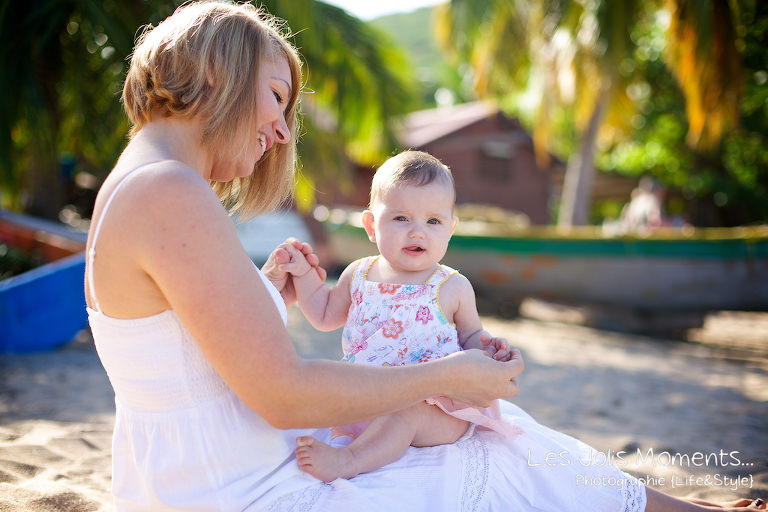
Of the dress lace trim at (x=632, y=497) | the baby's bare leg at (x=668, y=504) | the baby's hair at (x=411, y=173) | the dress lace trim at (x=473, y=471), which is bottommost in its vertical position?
the baby's bare leg at (x=668, y=504)

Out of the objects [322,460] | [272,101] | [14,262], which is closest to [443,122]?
[14,262]

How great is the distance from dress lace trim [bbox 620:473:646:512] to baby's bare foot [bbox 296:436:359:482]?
2.60 ft

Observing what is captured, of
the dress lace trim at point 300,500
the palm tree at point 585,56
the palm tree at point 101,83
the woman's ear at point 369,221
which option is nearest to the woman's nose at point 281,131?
the woman's ear at point 369,221

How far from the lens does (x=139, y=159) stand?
4.17 ft

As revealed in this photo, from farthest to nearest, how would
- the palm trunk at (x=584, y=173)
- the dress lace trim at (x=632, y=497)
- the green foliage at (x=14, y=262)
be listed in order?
the palm trunk at (x=584, y=173), the green foliage at (x=14, y=262), the dress lace trim at (x=632, y=497)

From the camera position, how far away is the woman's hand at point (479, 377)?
57.8 inches

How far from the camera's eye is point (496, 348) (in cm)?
171

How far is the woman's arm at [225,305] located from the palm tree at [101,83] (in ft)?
→ 18.2

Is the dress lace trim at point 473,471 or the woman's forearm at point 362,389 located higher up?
the woman's forearm at point 362,389

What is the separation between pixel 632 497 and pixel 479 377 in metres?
0.64

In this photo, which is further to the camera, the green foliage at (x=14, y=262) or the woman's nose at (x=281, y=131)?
the green foliage at (x=14, y=262)

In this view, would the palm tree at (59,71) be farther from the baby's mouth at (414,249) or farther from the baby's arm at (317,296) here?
the baby's mouth at (414,249)

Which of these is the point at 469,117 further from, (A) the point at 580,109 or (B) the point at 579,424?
(B) the point at 579,424

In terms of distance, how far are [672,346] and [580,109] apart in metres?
6.70
